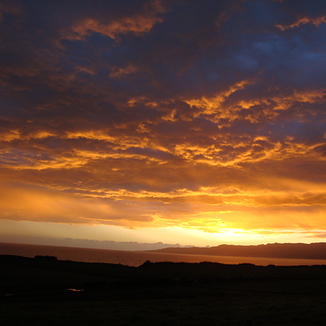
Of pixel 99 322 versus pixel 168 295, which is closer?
pixel 99 322

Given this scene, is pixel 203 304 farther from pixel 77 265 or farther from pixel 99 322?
pixel 77 265

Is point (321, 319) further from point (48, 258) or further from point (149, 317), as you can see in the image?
point (48, 258)

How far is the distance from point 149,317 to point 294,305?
37.1 ft

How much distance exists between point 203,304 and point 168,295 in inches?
275

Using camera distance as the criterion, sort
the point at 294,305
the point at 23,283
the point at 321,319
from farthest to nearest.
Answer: the point at 23,283 → the point at 294,305 → the point at 321,319

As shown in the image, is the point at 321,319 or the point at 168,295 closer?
the point at 321,319

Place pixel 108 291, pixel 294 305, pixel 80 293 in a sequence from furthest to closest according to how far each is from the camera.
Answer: pixel 108 291
pixel 80 293
pixel 294 305

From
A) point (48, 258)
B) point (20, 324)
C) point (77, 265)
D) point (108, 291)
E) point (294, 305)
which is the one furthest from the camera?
point (48, 258)

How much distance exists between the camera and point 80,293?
30.4 meters

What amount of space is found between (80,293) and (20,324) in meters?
14.0

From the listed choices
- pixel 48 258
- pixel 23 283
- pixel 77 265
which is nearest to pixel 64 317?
pixel 23 283

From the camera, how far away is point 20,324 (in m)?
16.9

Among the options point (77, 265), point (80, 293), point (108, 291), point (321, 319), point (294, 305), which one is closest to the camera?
point (321, 319)

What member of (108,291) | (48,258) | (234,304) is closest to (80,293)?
(108,291)
